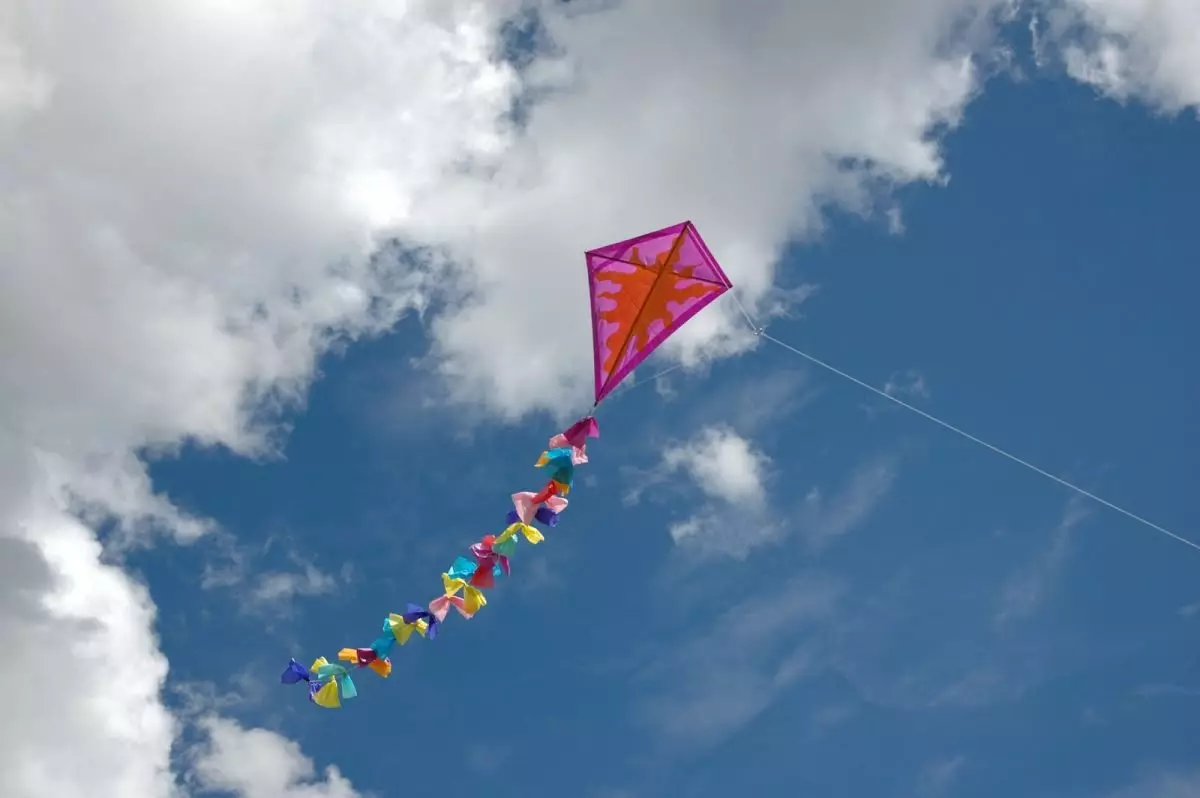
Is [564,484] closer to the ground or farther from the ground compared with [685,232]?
closer to the ground

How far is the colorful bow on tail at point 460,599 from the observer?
17.8 metres

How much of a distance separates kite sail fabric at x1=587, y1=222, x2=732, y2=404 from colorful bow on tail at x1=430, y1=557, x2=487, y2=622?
5.01 m

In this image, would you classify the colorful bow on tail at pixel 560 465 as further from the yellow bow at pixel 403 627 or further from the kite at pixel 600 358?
the yellow bow at pixel 403 627

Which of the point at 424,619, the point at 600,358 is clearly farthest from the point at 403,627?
the point at 600,358

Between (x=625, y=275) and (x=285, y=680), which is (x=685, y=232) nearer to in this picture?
(x=625, y=275)

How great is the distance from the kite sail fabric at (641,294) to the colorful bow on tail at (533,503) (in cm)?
251

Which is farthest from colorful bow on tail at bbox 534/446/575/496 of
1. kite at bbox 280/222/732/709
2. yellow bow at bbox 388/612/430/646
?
yellow bow at bbox 388/612/430/646

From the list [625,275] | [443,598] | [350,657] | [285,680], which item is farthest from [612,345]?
[285,680]

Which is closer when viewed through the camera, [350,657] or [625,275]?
[350,657]

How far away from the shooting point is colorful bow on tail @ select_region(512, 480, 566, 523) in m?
18.1

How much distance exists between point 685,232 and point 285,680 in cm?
1279

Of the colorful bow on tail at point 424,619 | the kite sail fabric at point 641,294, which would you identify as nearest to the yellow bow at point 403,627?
the colorful bow on tail at point 424,619

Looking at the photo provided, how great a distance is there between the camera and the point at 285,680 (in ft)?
57.9

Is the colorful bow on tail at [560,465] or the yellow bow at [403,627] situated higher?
the colorful bow on tail at [560,465]
